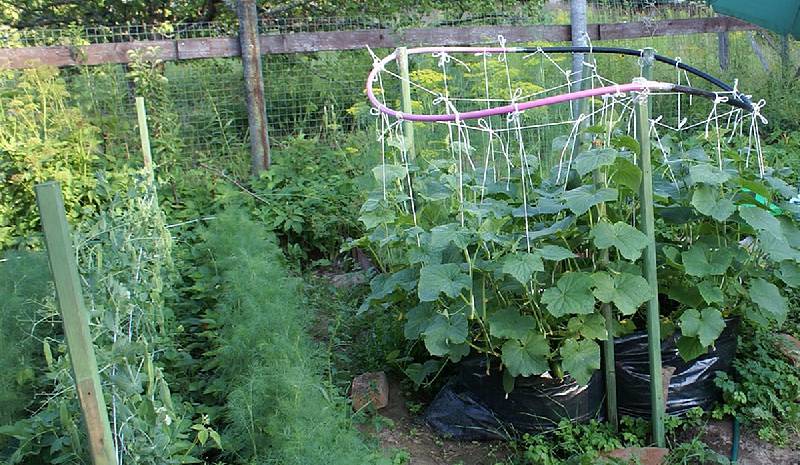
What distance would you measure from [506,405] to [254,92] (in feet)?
13.7

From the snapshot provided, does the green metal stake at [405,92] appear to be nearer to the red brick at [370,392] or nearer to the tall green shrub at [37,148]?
the red brick at [370,392]

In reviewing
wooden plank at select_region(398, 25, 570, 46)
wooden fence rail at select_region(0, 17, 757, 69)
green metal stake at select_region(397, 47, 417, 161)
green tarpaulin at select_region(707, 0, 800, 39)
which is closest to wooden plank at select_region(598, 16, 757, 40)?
wooden fence rail at select_region(0, 17, 757, 69)

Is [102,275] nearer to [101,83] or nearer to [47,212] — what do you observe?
[47,212]

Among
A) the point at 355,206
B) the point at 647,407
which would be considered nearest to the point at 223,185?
the point at 355,206

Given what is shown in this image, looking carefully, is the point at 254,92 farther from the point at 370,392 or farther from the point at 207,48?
the point at 370,392

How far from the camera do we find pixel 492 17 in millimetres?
9039

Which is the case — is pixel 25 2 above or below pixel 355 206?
above

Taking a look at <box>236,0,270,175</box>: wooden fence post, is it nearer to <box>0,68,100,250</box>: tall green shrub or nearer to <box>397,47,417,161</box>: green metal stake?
<box>0,68,100,250</box>: tall green shrub

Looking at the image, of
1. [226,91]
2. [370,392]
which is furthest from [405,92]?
[226,91]

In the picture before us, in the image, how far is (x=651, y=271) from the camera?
328 cm

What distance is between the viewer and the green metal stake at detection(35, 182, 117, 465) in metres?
2.10

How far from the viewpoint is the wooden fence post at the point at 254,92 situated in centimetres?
663

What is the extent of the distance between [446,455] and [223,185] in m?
3.41

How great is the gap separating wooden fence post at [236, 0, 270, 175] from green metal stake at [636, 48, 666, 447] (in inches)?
160
